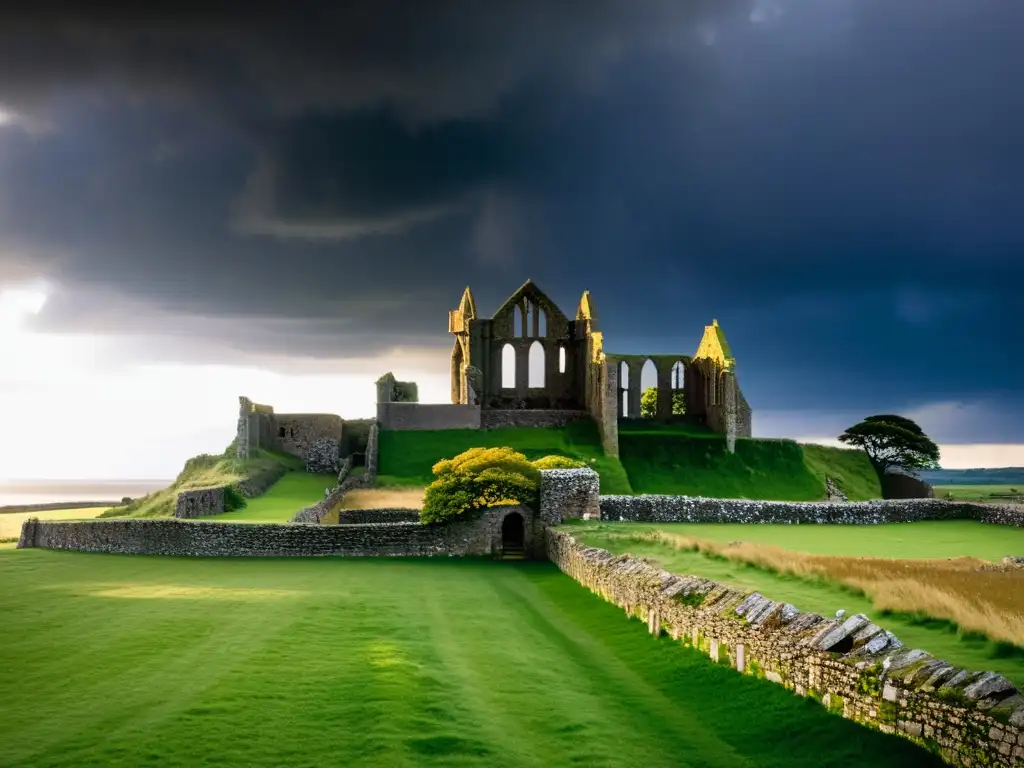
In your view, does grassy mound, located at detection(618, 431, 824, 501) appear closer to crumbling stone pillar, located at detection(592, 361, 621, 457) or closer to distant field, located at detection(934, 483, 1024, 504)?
crumbling stone pillar, located at detection(592, 361, 621, 457)

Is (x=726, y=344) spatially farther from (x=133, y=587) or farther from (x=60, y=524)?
(x=133, y=587)

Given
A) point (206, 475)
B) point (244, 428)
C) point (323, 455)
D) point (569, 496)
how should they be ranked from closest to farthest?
1. point (569, 496)
2. point (206, 475)
3. point (244, 428)
4. point (323, 455)

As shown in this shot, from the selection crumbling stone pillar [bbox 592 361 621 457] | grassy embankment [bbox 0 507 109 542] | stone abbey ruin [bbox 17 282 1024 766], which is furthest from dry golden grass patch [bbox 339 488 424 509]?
grassy embankment [bbox 0 507 109 542]

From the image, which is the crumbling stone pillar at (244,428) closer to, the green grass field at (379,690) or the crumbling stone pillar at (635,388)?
the crumbling stone pillar at (635,388)

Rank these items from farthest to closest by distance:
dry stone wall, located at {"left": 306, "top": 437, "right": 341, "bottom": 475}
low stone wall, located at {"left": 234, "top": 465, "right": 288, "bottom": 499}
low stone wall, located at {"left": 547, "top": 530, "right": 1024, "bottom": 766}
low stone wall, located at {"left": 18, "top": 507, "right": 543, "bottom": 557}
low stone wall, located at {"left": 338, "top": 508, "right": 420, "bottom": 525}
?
dry stone wall, located at {"left": 306, "top": 437, "right": 341, "bottom": 475} → low stone wall, located at {"left": 234, "top": 465, "right": 288, "bottom": 499} → low stone wall, located at {"left": 338, "top": 508, "right": 420, "bottom": 525} → low stone wall, located at {"left": 18, "top": 507, "right": 543, "bottom": 557} → low stone wall, located at {"left": 547, "top": 530, "right": 1024, "bottom": 766}

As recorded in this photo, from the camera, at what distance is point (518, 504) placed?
36.7m

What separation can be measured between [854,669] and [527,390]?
203 ft

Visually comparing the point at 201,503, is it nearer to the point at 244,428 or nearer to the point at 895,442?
the point at 244,428

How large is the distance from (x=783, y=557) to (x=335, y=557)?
1973 cm

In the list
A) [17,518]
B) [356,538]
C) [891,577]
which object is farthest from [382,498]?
[891,577]

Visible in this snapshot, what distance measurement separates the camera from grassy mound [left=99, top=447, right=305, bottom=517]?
5929 centimetres

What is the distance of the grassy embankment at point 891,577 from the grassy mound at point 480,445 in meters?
23.4

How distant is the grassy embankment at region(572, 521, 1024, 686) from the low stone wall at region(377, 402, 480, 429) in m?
29.8

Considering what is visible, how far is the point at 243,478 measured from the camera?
5900 centimetres
